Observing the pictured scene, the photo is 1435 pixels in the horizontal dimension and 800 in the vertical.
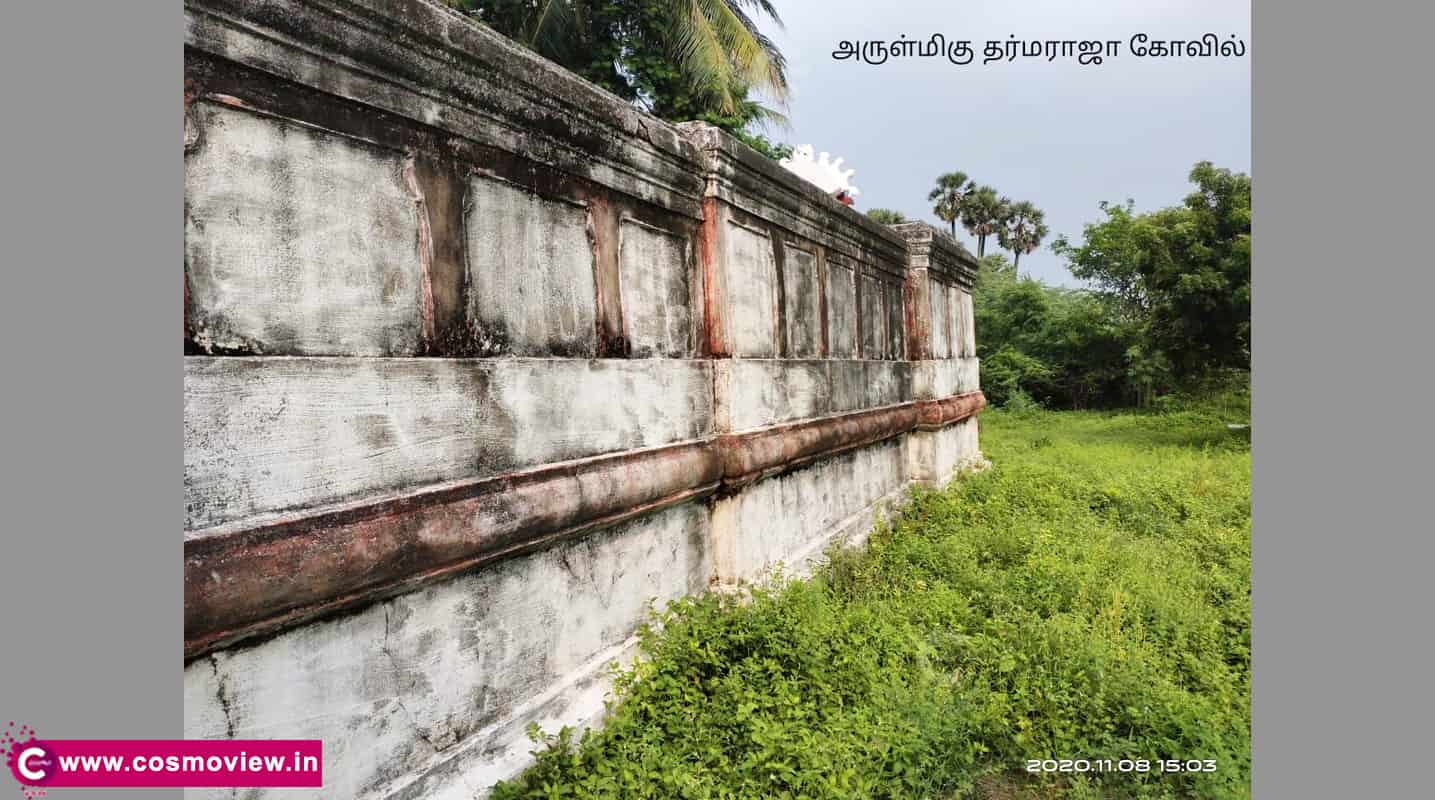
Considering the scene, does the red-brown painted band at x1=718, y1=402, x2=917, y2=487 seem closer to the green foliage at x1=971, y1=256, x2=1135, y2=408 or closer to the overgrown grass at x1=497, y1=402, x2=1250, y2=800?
the overgrown grass at x1=497, y1=402, x2=1250, y2=800

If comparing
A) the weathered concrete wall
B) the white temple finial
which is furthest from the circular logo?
the white temple finial

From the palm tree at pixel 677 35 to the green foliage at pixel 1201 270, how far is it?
19.9 feet

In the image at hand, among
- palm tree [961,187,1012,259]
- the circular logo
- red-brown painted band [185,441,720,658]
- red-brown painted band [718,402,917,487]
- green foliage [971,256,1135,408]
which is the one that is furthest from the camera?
palm tree [961,187,1012,259]

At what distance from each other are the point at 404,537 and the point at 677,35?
1087cm

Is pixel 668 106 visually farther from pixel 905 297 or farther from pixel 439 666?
pixel 439 666

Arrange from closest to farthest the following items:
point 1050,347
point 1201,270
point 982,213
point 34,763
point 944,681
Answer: point 34,763
point 944,681
point 1201,270
point 1050,347
point 982,213

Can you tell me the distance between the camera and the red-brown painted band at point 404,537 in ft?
5.75

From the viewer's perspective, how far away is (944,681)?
333 cm

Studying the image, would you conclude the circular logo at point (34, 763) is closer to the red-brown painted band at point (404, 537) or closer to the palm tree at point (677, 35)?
the red-brown painted band at point (404, 537)

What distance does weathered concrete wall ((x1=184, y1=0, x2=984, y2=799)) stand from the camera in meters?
1.83

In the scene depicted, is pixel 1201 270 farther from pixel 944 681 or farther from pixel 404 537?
pixel 404 537

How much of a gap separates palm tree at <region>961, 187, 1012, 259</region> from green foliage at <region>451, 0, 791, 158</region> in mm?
23171

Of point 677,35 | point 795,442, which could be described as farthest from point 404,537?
point 677,35

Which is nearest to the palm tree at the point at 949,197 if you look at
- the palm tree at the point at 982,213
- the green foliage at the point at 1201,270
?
the palm tree at the point at 982,213
